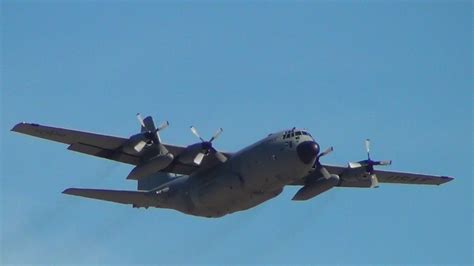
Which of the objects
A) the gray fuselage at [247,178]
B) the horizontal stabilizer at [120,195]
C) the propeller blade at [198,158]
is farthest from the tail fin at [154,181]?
the propeller blade at [198,158]

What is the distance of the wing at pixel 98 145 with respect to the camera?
4961 cm

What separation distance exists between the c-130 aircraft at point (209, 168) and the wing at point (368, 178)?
78 millimetres

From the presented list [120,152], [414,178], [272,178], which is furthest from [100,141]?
[414,178]

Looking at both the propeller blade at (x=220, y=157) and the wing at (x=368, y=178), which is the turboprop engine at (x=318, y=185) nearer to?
the wing at (x=368, y=178)

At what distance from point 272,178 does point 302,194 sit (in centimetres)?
525

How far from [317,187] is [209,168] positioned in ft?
19.5

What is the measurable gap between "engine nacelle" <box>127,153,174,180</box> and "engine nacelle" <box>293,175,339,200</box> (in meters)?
8.11

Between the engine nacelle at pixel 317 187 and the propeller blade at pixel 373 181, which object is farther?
the propeller blade at pixel 373 181

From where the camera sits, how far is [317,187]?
2178 inches

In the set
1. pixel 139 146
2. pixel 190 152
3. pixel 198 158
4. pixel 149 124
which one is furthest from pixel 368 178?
pixel 139 146

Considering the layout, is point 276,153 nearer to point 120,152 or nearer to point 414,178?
point 120,152

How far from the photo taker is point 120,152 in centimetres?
5244

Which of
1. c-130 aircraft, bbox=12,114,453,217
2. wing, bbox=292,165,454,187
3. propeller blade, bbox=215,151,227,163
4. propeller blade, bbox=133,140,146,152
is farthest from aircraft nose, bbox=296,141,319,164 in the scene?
propeller blade, bbox=133,140,146,152

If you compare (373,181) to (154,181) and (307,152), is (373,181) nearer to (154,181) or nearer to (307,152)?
(307,152)
